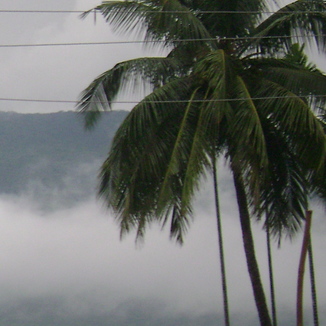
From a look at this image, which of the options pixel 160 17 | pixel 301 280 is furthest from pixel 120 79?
pixel 301 280

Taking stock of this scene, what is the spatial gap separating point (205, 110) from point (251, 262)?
11.9 ft

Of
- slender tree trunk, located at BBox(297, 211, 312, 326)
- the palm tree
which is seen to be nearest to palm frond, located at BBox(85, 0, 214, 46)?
the palm tree

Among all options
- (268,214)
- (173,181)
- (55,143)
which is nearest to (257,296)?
(268,214)

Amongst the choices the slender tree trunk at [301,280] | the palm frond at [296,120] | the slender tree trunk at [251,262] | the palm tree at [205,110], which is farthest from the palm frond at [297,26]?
the slender tree trunk at [301,280]

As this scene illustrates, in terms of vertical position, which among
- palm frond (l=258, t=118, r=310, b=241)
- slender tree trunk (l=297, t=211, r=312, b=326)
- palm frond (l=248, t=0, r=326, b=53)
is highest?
palm frond (l=248, t=0, r=326, b=53)

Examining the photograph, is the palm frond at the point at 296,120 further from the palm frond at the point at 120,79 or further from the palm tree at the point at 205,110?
the palm frond at the point at 120,79

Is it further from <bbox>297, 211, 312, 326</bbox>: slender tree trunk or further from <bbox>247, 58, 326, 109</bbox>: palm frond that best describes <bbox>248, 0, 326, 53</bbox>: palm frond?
<bbox>297, 211, 312, 326</bbox>: slender tree trunk

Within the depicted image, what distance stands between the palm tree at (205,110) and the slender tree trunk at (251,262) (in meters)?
0.02

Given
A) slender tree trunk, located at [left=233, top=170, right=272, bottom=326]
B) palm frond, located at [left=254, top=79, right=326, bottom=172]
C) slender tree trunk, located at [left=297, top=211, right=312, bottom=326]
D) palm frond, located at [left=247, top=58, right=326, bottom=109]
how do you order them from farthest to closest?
1. slender tree trunk, located at [left=233, top=170, right=272, bottom=326]
2. palm frond, located at [left=247, top=58, right=326, bottom=109]
3. palm frond, located at [left=254, top=79, right=326, bottom=172]
4. slender tree trunk, located at [left=297, top=211, right=312, bottom=326]

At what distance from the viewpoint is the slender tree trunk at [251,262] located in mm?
18781

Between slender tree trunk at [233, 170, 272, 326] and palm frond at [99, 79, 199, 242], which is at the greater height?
palm frond at [99, 79, 199, 242]

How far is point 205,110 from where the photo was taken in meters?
17.2

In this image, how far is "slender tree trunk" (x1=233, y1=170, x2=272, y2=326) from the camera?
1878cm

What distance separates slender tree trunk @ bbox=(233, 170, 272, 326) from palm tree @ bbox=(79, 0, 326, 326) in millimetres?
21
